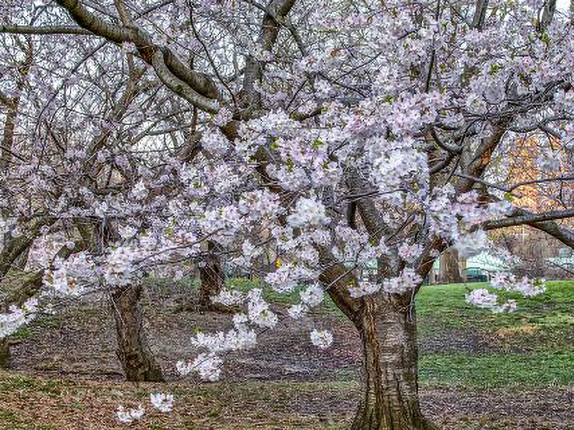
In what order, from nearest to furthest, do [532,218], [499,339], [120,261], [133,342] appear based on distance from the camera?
[120,261] < [532,218] < [133,342] < [499,339]

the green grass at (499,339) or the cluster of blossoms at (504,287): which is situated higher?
the cluster of blossoms at (504,287)

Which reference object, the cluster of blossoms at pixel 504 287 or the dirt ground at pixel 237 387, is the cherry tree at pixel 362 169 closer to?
the cluster of blossoms at pixel 504 287

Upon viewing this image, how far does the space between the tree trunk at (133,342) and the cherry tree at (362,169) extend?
178 cm

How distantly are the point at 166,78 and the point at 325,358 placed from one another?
7200mm

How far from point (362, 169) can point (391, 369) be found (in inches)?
71.3

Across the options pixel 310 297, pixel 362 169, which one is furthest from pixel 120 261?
pixel 362 169

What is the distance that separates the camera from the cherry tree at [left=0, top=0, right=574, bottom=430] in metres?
2.88

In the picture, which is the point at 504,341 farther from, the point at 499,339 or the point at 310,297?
the point at 310,297

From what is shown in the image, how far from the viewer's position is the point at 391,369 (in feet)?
15.3

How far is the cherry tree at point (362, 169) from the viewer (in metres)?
2.88

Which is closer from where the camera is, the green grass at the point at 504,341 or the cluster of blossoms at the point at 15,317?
the cluster of blossoms at the point at 15,317

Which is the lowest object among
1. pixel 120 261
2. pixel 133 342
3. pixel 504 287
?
pixel 133 342

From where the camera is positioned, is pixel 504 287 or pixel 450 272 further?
pixel 450 272

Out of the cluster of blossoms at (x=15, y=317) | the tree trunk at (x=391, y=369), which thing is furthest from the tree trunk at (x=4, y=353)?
the tree trunk at (x=391, y=369)
